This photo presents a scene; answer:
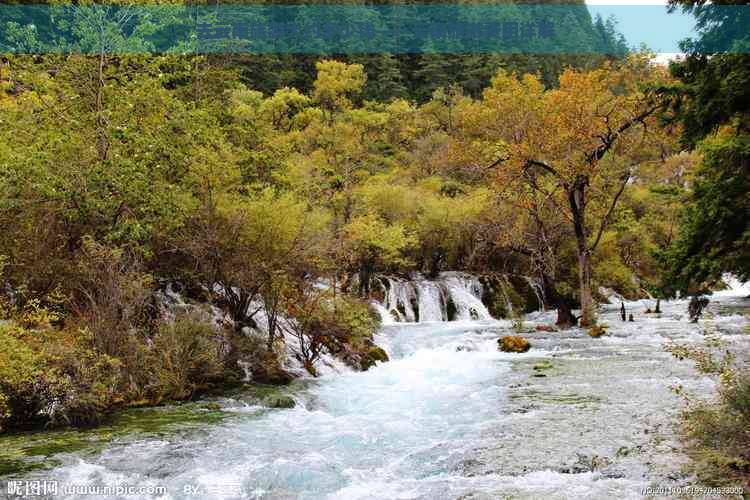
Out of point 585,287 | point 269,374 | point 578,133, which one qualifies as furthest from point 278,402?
point 578,133

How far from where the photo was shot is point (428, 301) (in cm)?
2828

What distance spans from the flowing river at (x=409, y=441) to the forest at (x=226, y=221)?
49.2 inches

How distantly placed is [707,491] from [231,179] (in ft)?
45.4

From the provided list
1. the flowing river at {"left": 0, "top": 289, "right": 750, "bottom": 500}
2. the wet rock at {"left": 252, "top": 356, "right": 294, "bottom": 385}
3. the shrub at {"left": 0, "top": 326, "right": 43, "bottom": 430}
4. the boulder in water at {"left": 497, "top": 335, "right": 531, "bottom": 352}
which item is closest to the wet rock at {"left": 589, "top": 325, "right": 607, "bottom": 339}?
the boulder in water at {"left": 497, "top": 335, "right": 531, "bottom": 352}

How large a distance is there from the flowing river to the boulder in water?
2.47m

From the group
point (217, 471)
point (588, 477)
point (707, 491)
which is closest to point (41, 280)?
point (217, 471)

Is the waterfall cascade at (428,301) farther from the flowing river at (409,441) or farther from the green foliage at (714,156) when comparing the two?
the green foliage at (714,156)

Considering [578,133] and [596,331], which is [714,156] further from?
[578,133]

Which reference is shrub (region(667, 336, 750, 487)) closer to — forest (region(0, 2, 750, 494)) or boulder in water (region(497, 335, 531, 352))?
forest (region(0, 2, 750, 494))

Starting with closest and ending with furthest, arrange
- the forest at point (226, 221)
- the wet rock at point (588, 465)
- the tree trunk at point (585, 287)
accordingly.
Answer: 1. the wet rock at point (588, 465)
2. the forest at point (226, 221)
3. the tree trunk at point (585, 287)

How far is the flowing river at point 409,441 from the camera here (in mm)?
7648

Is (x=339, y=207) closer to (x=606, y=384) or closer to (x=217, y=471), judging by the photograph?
(x=606, y=384)

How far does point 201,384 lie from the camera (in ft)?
41.9

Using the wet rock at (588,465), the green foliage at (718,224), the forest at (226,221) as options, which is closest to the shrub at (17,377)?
the forest at (226,221)
